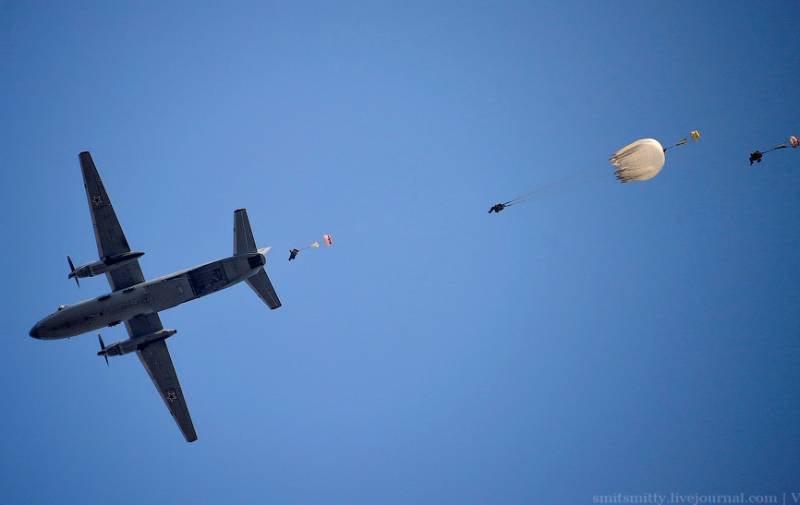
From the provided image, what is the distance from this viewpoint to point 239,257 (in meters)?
34.7

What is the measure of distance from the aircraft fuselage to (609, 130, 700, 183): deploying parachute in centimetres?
2398

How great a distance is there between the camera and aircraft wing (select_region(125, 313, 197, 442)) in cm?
3734

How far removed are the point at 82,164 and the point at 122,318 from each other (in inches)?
434

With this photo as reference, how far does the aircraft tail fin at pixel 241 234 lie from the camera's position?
115 feet

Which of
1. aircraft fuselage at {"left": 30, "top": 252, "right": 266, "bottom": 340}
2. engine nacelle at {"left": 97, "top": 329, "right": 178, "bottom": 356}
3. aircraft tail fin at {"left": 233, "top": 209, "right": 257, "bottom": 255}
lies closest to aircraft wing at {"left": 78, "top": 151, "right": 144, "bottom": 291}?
aircraft fuselage at {"left": 30, "top": 252, "right": 266, "bottom": 340}

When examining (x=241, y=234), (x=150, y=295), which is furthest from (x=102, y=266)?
(x=241, y=234)

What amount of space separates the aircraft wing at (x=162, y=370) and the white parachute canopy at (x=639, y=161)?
33.9 metres

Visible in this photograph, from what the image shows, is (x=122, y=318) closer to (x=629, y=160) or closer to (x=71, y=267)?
(x=71, y=267)

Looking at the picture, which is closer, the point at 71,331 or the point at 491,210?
the point at 491,210

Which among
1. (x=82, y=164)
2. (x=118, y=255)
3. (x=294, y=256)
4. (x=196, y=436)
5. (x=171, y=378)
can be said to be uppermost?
(x=82, y=164)

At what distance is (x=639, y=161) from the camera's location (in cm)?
2862

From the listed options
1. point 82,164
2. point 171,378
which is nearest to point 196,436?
point 171,378

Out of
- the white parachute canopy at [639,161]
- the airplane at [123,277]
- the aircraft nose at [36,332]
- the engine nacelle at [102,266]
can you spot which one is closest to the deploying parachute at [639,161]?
the white parachute canopy at [639,161]

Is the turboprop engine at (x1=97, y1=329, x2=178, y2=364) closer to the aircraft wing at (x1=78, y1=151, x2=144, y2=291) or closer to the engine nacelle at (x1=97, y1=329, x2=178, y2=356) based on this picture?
the engine nacelle at (x1=97, y1=329, x2=178, y2=356)
